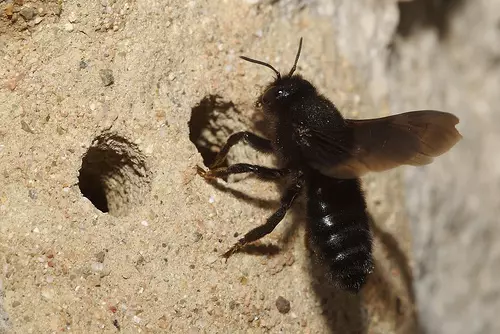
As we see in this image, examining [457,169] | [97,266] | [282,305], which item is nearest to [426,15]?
[457,169]

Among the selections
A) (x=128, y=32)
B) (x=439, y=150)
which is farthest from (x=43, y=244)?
(x=439, y=150)

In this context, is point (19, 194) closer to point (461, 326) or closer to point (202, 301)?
point (202, 301)

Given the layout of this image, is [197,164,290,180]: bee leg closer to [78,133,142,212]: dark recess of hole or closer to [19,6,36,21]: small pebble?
[78,133,142,212]: dark recess of hole

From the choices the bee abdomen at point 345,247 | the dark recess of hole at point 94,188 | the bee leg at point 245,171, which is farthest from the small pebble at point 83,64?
the bee abdomen at point 345,247

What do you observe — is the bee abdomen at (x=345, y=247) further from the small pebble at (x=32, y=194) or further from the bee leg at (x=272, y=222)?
the small pebble at (x=32, y=194)

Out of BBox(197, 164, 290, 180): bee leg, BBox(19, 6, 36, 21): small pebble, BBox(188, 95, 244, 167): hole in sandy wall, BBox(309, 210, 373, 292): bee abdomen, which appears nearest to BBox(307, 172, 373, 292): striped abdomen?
BBox(309, 210, 373, 292): bee abdomen

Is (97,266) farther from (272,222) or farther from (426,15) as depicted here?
(426,15)
